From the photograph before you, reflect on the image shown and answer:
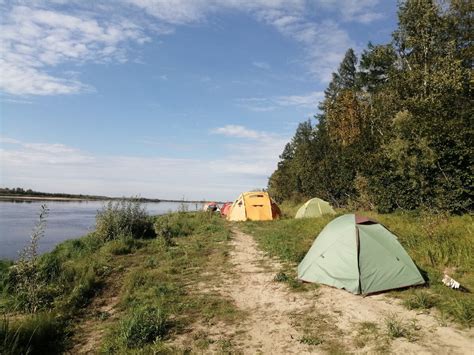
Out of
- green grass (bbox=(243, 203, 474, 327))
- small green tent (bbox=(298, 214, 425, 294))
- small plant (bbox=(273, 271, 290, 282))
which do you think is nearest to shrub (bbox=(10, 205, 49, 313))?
small plant (bbox=(273, 271, 290, 282))

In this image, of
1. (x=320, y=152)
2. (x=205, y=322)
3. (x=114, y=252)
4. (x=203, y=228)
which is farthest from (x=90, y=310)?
(x=320, y=152)

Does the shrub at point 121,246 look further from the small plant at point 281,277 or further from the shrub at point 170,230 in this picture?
the small plant at point 281,277

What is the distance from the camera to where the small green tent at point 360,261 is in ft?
24.7

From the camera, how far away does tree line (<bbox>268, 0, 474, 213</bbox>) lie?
14.3 meters

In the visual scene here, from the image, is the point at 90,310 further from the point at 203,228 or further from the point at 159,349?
the point at 203,228

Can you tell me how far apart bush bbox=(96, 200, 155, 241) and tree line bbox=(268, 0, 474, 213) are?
1164 centimetres

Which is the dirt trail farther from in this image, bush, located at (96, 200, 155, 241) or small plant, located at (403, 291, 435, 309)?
bush, located at (96, 200, 155, 241)

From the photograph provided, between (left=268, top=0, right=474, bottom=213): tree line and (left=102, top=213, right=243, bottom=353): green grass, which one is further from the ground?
(left=268, top=0, right=474, bottom=213): tree line

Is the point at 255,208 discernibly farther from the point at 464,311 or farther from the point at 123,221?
the point at 464,311

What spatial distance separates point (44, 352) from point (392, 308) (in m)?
5.76

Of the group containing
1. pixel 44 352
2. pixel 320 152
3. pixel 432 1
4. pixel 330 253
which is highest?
pixel 432 1

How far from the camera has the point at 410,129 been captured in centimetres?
1662

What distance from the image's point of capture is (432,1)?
2328 cm

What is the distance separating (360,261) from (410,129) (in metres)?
11.1
